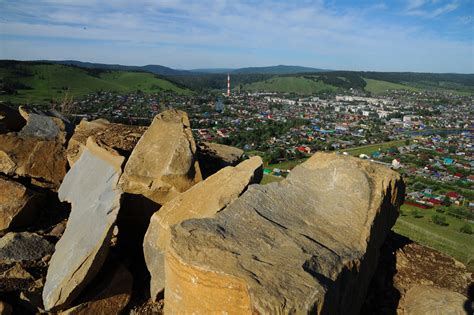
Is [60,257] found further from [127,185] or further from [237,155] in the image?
[237,155]

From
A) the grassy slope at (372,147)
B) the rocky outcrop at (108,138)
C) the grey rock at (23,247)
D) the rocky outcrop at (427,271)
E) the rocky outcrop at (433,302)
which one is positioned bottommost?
the grassy slope at (372,147)

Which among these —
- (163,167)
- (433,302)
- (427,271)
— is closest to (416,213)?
(427,271)

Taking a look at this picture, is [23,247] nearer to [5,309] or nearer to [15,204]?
[15,204]

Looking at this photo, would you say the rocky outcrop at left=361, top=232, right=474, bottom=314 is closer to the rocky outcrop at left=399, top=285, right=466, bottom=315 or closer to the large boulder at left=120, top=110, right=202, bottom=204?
the rocky outcrop at left=399, top=285, right=466, bottom=315

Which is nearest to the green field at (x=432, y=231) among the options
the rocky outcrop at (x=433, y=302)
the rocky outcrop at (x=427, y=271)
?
the rocky outcrop at (x=427, y=271)

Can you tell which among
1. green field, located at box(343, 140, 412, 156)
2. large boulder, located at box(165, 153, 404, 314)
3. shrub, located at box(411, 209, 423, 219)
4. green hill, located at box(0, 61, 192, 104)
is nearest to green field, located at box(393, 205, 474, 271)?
shrub, located at box(411, 209, 423, 219)

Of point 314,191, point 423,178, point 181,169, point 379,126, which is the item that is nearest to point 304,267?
point 314,191

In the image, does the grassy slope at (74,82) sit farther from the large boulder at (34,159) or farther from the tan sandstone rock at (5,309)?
the tan sandstone rock at (5,309)
